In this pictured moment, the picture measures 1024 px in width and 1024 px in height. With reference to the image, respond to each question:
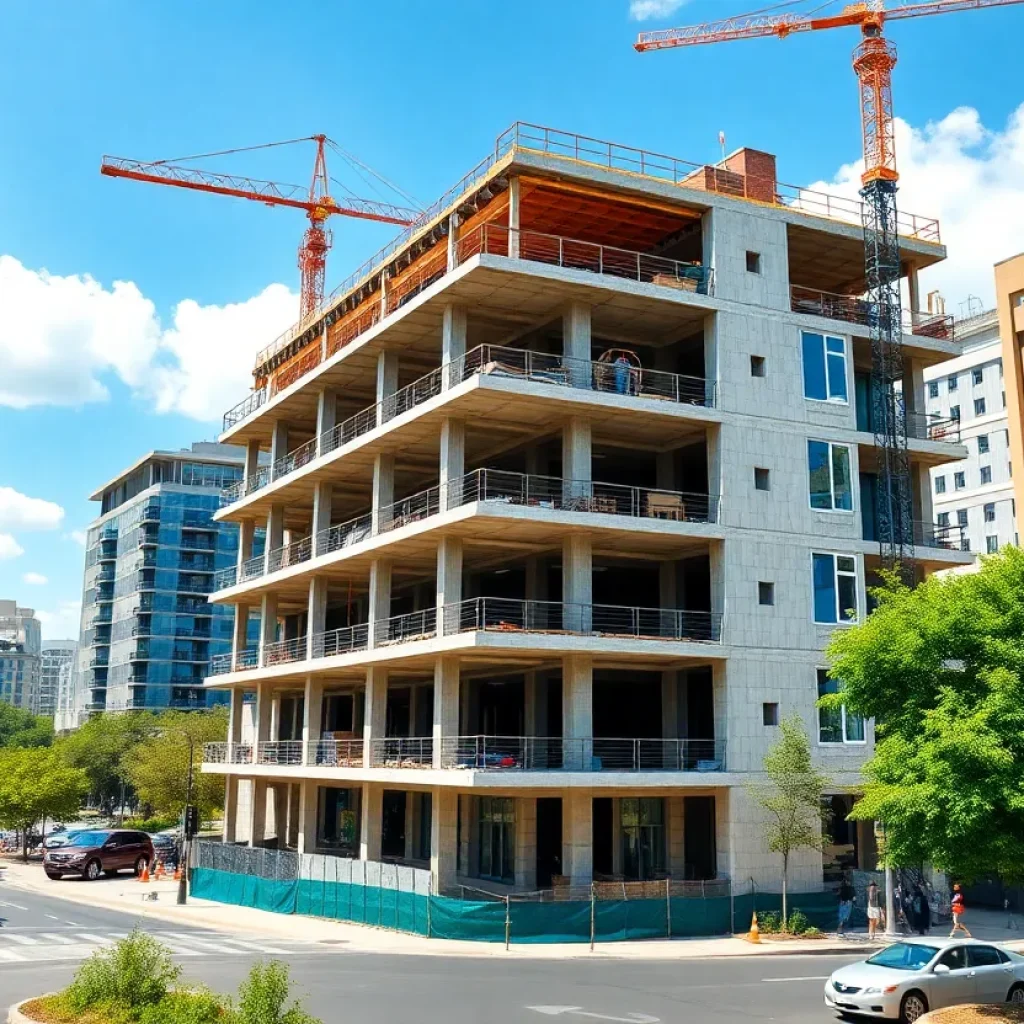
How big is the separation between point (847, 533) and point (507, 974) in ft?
68.0

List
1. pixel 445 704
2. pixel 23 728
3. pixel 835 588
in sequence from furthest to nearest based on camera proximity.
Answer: pixel 23 728, pixel 835 588, pixel 445 704

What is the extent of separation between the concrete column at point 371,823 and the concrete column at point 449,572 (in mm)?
8799

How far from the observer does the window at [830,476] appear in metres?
40.0

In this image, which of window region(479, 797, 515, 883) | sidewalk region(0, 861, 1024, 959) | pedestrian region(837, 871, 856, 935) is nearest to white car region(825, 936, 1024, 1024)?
sidewalk region(0, 861, 1024, 959)

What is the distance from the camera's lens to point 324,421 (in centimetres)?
4912

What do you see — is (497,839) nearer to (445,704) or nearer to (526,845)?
(526,845)

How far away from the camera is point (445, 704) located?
1455 inches

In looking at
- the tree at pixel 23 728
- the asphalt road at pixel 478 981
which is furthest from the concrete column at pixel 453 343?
the tree at pixel 23 728

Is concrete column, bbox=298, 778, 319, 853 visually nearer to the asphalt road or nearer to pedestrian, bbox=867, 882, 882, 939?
the asphalt road

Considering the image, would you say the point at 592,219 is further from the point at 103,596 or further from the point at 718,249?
the point at 103,596

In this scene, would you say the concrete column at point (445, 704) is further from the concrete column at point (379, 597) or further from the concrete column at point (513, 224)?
the concrete column at point (513, 224)

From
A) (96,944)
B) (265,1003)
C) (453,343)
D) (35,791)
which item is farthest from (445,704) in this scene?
(35,791)

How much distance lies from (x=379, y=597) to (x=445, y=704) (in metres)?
6.77

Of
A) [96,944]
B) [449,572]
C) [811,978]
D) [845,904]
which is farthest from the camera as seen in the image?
[449,572]
